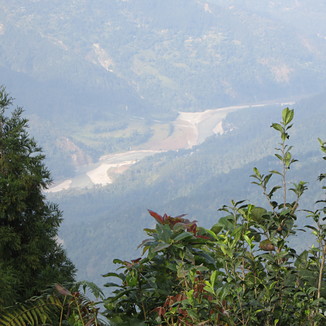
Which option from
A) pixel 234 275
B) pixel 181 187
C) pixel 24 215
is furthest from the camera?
pixel 181 187

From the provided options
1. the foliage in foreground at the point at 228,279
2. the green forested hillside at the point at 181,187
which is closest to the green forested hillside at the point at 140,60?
the green forested hillside at the point at 181,187

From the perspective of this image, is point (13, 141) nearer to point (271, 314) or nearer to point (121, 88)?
point (271, 314)

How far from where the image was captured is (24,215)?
310 cm

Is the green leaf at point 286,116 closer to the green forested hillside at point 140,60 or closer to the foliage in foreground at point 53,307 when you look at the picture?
the foliage in foreground at point 53,307

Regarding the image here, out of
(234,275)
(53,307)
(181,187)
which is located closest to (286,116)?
(234,275)

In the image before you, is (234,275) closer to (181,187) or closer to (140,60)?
(181,187)

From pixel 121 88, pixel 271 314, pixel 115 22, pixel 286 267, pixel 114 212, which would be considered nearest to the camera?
pixel 271 314

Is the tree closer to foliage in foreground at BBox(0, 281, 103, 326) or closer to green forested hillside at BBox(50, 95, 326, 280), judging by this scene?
foliage in foreground at BBox(0, 281, 103, 326)

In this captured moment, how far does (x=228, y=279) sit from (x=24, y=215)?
220 centimetres

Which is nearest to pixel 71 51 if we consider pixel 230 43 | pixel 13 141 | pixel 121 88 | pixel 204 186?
pixel 121 88

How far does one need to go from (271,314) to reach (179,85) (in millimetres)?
133285

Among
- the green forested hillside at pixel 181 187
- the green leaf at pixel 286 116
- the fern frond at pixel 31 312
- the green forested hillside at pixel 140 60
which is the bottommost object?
the fern frond at pixel 31 312

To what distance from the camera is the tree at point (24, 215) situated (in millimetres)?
2873

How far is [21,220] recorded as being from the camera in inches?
122
